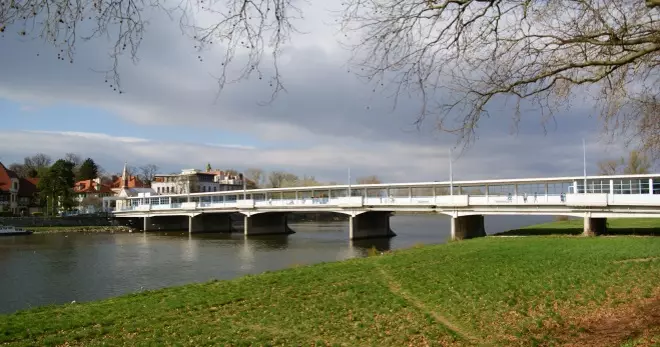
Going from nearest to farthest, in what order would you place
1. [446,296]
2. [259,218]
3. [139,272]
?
[446,296]
[139,272]
[259,218]

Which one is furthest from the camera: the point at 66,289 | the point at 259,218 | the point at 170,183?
the point at 170,183

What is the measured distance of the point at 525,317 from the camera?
9906 mm

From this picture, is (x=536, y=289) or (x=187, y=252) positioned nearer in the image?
(x=536, y=289)

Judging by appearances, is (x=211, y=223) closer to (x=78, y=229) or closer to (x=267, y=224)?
(x=267, y=224)

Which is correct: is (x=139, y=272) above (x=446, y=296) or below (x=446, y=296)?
below

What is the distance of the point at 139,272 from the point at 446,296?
24108 millimetres

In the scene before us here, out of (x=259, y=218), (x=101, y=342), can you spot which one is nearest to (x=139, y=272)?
(x=101, y=342)

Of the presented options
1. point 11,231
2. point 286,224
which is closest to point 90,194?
point 11,231

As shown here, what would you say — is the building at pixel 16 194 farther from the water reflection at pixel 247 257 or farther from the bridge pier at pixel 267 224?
the water reflection at pixel 247 257

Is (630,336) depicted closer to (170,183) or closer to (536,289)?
(536,289)

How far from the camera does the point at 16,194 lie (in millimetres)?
97938

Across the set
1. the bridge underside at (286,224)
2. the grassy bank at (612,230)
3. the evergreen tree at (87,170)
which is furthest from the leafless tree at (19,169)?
the grassy bank at (612,230)

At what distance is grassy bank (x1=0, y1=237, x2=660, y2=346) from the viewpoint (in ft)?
29.1

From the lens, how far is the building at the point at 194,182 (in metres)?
129
